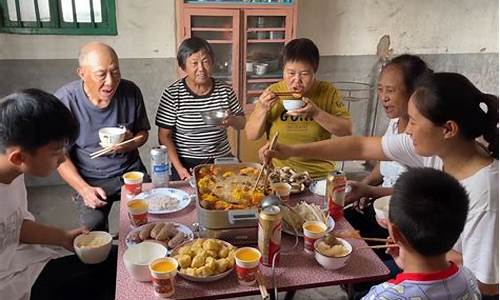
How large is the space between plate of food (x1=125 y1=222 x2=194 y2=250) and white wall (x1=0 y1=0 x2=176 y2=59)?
2345 mm

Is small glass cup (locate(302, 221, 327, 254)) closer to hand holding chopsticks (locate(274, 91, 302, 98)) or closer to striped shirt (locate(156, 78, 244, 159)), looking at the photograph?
hand holding chopsticks (locate(274, 91, 302, 98))

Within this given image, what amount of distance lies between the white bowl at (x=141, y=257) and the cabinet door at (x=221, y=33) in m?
2.34

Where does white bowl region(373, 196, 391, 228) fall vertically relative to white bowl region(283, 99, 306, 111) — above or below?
below

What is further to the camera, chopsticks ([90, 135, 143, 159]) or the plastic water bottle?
chopsticks ([90, 135, 143, 159])

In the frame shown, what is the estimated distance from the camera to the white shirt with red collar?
1.08 m

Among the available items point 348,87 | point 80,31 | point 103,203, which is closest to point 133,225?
point 103,203

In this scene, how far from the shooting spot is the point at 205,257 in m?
1.37

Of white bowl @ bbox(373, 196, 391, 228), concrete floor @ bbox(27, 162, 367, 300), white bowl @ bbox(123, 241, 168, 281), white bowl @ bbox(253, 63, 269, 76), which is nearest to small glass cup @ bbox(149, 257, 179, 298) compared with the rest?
white bowl @ bbox(123, 241, 168, 281)

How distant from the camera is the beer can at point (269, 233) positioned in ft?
4.46

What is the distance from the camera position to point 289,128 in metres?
2.47

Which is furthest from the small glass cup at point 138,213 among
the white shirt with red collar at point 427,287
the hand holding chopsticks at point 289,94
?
the hand holding chopsticks at point 289,94

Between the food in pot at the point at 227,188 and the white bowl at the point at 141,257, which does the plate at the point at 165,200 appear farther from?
the white bowl at the point at 141,257

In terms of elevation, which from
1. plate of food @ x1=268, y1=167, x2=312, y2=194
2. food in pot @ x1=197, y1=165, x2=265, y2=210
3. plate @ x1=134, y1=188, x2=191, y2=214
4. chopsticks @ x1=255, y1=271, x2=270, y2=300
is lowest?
chopsticks @ x1=255, y1=271, x2=270, y2=300

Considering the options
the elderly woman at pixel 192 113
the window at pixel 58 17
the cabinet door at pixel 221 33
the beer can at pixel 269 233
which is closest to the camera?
the beer can at pixel 269 233
